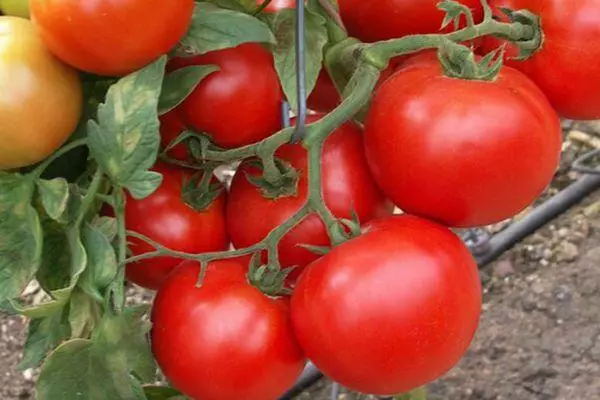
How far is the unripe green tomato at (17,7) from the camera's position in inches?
24.7

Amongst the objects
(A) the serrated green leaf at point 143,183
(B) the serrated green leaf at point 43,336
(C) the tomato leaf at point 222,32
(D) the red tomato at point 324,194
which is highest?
(C) the tomato leaf at point 222,32

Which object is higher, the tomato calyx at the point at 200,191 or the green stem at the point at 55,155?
the green stem at the point at 55,155

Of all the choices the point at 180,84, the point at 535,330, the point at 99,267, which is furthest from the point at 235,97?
the point at 535,330

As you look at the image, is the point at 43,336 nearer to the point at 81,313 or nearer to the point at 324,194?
the point at 81,313

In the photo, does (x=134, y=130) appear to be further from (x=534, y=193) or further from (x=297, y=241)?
(x=534, y=193)

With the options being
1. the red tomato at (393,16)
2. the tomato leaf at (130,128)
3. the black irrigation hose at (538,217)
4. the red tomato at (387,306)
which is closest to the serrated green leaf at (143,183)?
the tomato leaf at (130,128)

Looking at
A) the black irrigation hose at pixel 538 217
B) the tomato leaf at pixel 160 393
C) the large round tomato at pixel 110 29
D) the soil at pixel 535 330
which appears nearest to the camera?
the large round tomato at pixel 110 29

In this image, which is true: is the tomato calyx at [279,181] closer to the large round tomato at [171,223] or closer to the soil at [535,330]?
the large round tomato at [171,223]

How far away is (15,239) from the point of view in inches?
22.6

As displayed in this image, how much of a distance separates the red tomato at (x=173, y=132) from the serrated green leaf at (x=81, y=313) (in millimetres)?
122

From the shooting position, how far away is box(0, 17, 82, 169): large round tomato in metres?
0.56

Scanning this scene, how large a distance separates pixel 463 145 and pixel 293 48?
0.44 feet

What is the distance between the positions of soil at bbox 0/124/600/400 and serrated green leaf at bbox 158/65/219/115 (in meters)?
1.01

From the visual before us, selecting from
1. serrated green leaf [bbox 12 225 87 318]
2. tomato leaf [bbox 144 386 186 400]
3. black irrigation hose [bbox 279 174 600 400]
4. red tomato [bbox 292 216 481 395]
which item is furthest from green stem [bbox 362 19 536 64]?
black irrigation hose [bbox 279 174 600 400]
